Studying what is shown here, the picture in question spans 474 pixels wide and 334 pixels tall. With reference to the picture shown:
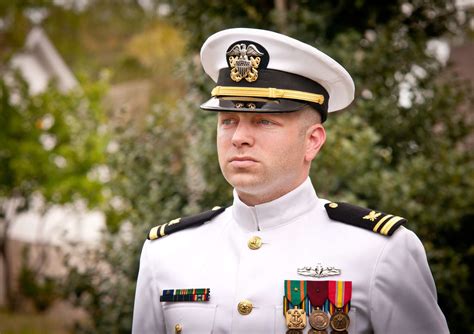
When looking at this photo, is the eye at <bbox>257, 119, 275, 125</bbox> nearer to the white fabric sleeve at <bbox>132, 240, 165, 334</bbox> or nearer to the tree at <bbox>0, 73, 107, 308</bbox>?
the white fabric sleeve at <bbox>132, 240, 165, 334</bbox>

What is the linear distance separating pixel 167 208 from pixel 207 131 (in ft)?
2.13

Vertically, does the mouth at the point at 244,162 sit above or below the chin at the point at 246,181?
above

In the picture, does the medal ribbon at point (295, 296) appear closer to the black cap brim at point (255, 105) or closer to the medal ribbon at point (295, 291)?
the medal ribbon at point (295, 291)

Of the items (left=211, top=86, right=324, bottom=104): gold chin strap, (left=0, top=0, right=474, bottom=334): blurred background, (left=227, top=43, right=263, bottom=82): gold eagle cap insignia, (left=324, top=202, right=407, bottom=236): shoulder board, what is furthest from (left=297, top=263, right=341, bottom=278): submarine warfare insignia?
(left=0, top=0, right=474, bottom=334): blurred background

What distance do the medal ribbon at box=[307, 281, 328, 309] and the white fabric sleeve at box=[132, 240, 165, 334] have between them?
0.62 meters

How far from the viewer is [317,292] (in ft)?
9.40

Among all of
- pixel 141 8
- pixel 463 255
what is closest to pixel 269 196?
pixel 463 255

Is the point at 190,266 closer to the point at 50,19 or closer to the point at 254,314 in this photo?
the point at 254,314

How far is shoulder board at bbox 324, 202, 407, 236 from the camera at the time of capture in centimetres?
294

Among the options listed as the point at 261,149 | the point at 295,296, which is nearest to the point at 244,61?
the point at 261,149

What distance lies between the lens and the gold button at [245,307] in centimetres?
288

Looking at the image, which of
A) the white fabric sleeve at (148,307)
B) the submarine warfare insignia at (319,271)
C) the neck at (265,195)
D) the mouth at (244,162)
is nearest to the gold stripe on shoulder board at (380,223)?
the submarine warfare insignia at (319,271)

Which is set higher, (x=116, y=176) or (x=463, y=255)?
(x=116, y=176)

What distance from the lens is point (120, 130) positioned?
6.62 metres
